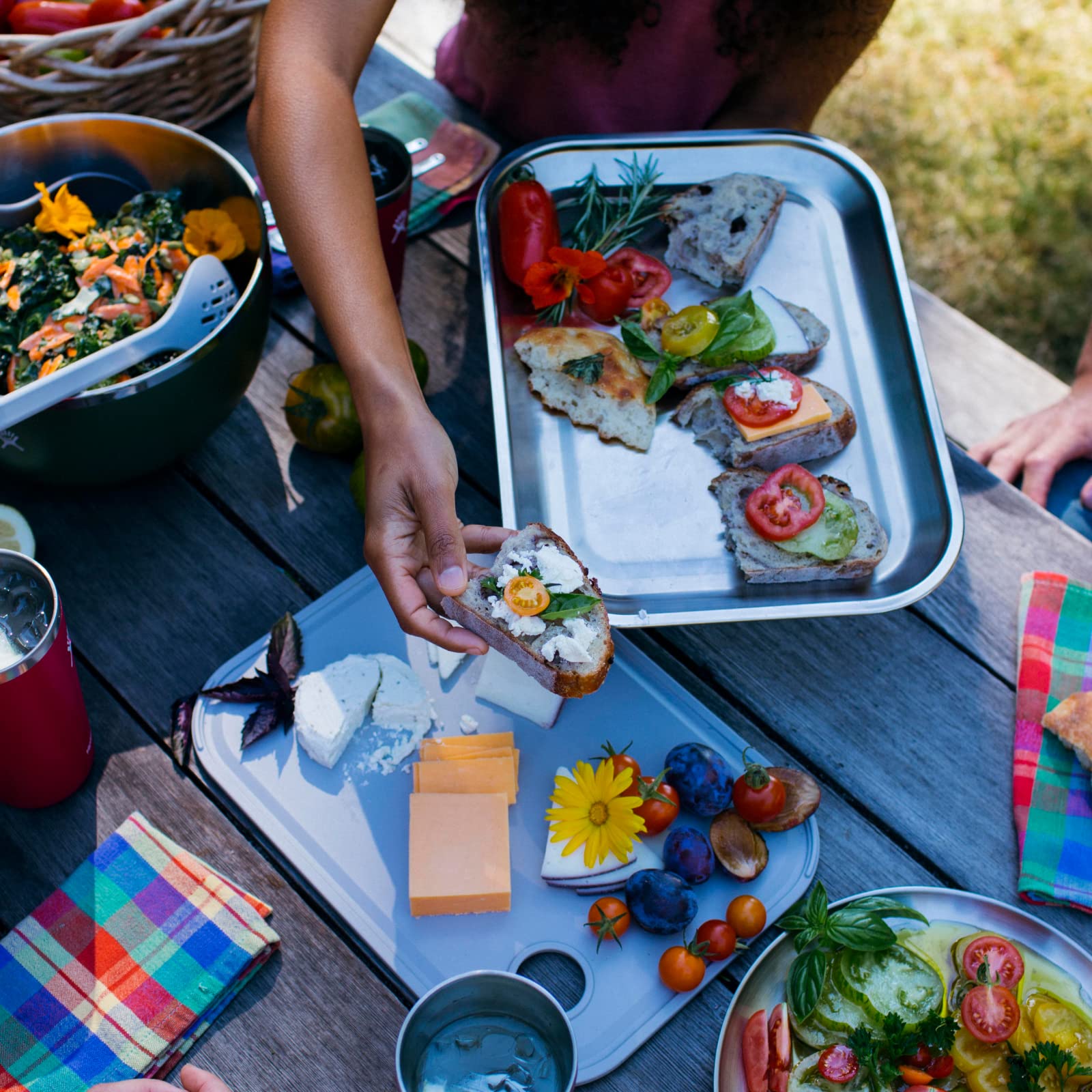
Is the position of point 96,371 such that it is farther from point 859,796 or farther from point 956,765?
point 956,765

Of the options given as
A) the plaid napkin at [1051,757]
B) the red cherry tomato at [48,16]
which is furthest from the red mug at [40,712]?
the plaid napkin at [1051,757]

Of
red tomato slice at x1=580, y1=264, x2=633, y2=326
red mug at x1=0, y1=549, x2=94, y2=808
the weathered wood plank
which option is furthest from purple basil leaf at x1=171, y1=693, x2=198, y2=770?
red tomato slice at x1=580, y1=264, x2=633, y2=326

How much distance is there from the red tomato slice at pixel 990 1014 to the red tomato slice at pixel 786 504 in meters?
0.73

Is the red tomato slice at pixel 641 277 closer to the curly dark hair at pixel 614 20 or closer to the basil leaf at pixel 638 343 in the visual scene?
the basil leaf at pixel 638 343

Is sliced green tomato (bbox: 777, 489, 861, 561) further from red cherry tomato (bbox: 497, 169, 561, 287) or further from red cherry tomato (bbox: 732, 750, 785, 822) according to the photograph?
red cherry tomato (bbox: 497, 169, 561, 287)

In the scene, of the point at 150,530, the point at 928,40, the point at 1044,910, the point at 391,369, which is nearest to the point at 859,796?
the point at 1044,910

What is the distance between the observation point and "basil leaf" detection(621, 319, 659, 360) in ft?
6.26

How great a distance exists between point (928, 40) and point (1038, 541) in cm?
338

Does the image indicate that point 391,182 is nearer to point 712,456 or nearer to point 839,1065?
point 712,456

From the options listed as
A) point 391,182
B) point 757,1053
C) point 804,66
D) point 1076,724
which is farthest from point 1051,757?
point 804,66

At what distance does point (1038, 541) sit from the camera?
1933mm

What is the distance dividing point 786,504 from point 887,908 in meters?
0.66

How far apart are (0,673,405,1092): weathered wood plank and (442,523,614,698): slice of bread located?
49cm

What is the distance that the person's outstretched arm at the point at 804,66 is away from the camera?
7.61ft
